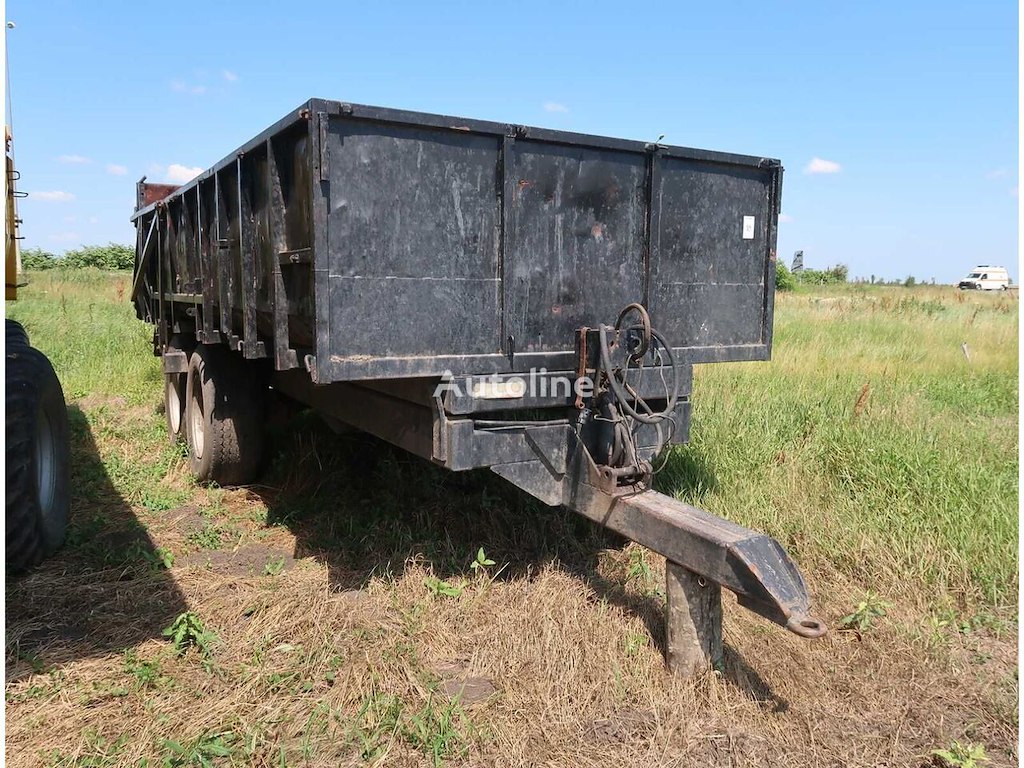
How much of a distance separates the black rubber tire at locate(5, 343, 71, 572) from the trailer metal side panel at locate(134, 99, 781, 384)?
→ 3.45ft

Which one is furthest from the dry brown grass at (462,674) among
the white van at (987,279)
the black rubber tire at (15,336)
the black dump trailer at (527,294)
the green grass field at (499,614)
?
the white van at (987,279)

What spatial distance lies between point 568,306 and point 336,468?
2761 mm

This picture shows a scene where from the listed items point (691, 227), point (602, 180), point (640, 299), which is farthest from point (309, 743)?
point (691, 227)

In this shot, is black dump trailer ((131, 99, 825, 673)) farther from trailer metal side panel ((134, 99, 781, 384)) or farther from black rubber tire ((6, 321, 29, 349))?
black rubber tire ((6, 321, 29, 349))

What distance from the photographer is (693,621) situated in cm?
298

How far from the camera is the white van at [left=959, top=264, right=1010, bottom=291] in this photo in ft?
139

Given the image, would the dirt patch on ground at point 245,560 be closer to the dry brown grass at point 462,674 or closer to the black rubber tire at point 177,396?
the dry brown grass at point 462,674

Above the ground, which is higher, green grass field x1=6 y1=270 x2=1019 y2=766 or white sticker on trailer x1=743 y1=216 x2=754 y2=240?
white sticker on trailer x1=743 y1=216 x2=754 y2=240

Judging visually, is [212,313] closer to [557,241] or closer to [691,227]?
[557,241]

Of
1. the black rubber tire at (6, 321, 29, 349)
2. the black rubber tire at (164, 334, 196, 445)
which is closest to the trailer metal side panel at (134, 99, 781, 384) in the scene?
the black rubber tire at (6, 321, 29, 349)

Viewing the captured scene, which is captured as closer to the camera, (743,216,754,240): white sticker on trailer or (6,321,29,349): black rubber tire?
(743,216,754,240): white sticker on trailer

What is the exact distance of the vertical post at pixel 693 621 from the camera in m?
2.98

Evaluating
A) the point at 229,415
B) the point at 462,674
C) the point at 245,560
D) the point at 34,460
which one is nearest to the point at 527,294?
the point at 462,674

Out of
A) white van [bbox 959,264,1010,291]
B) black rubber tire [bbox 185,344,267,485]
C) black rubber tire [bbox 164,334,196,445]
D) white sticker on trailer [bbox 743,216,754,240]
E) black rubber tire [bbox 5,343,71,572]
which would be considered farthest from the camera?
white van [bbox 959,264,1010,291]
